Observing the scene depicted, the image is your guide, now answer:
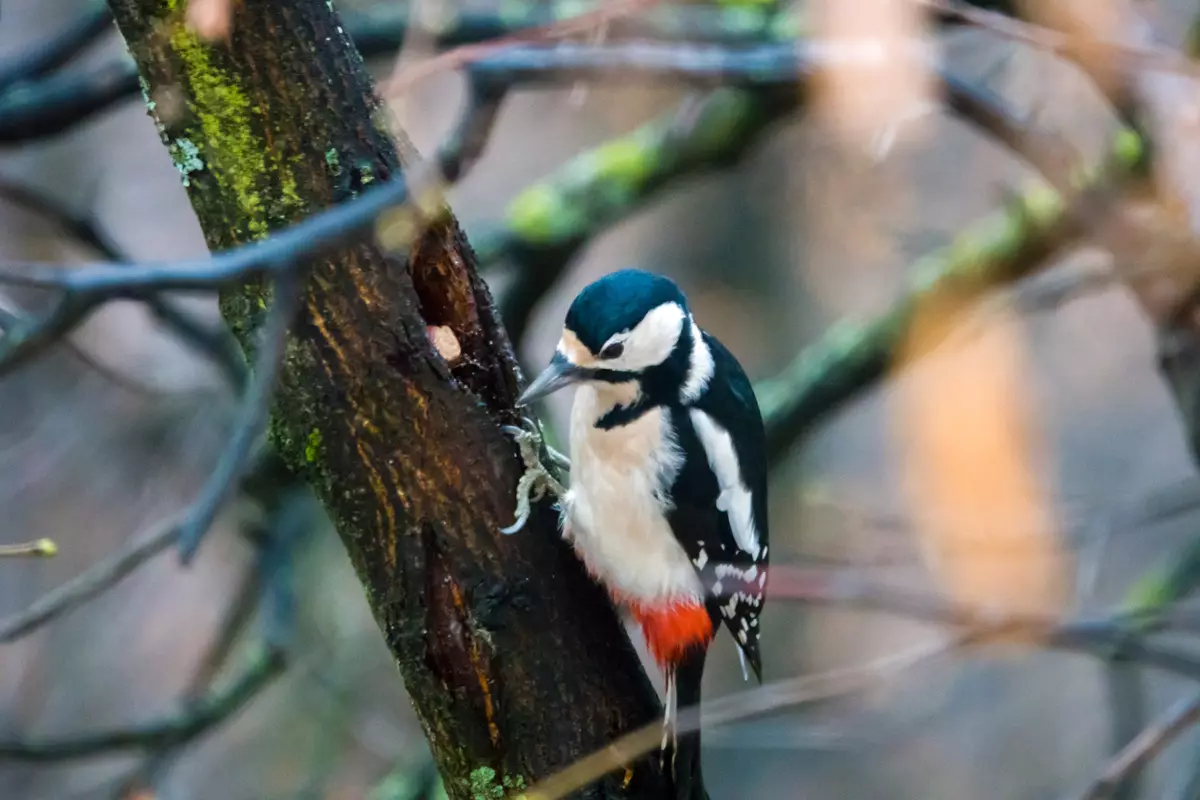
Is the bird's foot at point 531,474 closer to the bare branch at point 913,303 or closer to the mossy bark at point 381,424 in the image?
the mossy bark at point 381,424

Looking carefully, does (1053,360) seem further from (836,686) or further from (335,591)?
(836,686)

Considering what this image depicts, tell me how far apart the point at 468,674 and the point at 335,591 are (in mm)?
2992

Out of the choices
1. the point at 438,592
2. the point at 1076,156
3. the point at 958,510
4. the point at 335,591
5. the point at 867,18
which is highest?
the point at 867,18

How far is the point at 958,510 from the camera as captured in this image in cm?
532

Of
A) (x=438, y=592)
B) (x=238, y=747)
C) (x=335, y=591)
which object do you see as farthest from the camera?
(x=238, y=747)

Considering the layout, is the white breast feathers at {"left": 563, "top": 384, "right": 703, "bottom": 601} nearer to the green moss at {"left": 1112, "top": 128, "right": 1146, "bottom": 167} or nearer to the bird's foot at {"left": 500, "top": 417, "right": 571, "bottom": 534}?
the bird's foot at {"left": 500, "top": 417, "right": 571, "bottom": 534}

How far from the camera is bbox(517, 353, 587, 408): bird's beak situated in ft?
6.25

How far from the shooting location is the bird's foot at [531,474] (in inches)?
66.2

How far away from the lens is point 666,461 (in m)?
2.16

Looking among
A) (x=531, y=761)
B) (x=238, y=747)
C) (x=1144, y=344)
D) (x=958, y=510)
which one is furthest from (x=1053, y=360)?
(x=531, y=761)

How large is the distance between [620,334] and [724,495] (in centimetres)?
38

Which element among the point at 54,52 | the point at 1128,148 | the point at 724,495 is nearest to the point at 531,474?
the point at 724,495

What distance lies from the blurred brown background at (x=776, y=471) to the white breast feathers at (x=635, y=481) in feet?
2.86

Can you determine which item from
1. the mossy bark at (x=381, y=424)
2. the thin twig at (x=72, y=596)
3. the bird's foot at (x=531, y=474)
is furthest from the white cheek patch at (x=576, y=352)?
the thin twig at (x=72, y=596)
